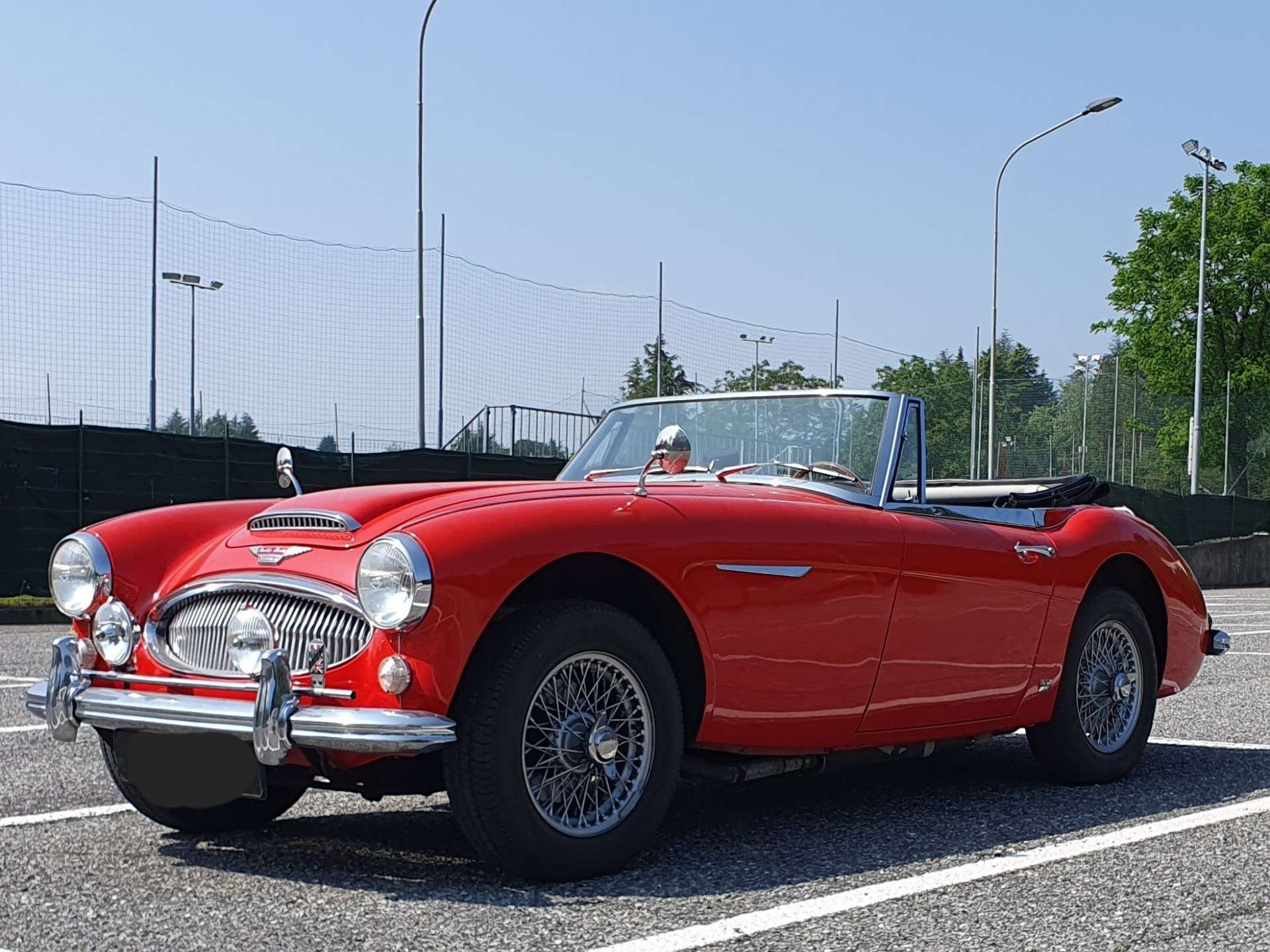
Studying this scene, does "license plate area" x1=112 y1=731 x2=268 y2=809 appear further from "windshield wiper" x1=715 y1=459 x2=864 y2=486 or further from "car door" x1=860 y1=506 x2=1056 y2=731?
"windshield wiper" x1=715 y1=459 x2=864 y2=486

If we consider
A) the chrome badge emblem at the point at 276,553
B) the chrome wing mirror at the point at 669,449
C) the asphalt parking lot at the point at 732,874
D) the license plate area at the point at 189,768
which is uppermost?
the chrome wing mirror at the point at 669,449

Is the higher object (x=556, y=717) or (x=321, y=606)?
(x=321, y=606)

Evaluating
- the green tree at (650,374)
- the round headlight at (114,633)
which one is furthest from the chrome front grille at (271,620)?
the green tree at (650,374)

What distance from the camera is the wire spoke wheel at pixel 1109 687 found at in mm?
5688

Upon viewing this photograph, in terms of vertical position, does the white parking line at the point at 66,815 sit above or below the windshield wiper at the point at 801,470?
below

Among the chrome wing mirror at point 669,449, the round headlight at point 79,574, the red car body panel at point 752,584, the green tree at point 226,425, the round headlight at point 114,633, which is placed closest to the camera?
the red car body panel at point 752,584

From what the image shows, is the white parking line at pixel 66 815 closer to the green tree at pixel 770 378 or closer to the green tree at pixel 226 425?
the green tree at pixel 226 425

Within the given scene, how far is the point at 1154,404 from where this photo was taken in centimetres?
5597

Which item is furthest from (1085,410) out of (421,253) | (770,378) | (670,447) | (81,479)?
(670,447)

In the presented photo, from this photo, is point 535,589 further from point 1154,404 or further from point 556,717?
point 1154,404

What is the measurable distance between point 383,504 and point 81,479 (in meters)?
12.7

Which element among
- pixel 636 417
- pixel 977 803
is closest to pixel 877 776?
pixel 977 803

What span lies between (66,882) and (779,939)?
5.95 feet

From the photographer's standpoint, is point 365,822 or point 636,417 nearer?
point 365,822
